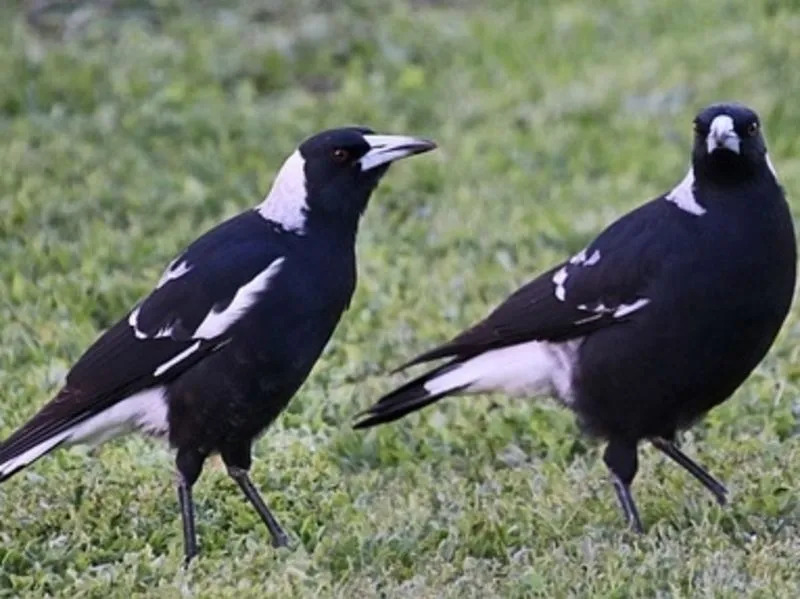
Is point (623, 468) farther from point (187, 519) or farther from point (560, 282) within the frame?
point (187, 519)

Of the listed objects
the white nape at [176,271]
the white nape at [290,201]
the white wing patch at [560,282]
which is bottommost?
the white wing patch at [560,282]

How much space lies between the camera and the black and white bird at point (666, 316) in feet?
19.2

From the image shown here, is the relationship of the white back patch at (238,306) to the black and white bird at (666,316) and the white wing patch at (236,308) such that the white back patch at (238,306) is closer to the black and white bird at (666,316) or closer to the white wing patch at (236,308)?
the white wing patch at (236,308)

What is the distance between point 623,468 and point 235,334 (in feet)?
4.19

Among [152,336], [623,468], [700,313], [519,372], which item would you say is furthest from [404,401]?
[700,313]

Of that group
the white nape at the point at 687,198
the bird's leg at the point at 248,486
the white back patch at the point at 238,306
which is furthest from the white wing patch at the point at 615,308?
the bird's leg at the point at 248,486

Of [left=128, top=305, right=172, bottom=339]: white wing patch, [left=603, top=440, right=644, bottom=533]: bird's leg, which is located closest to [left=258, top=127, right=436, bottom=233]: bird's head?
[left=128, top=305, right=172, bottom=339]: white wing patch

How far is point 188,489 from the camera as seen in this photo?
19.6ft

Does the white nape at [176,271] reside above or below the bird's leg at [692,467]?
above

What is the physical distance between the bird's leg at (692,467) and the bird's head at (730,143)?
89cm

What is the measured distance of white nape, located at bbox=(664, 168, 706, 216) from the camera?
6.02 metres

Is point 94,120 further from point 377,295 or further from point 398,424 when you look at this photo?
point 398,424

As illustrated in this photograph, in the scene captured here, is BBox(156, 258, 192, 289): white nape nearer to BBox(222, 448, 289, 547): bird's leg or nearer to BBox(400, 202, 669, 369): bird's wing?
BBox(222, 448, 289, 547): bird's leg

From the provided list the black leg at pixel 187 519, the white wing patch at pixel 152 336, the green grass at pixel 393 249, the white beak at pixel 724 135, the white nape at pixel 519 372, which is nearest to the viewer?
the green grass at pixel 393 249
